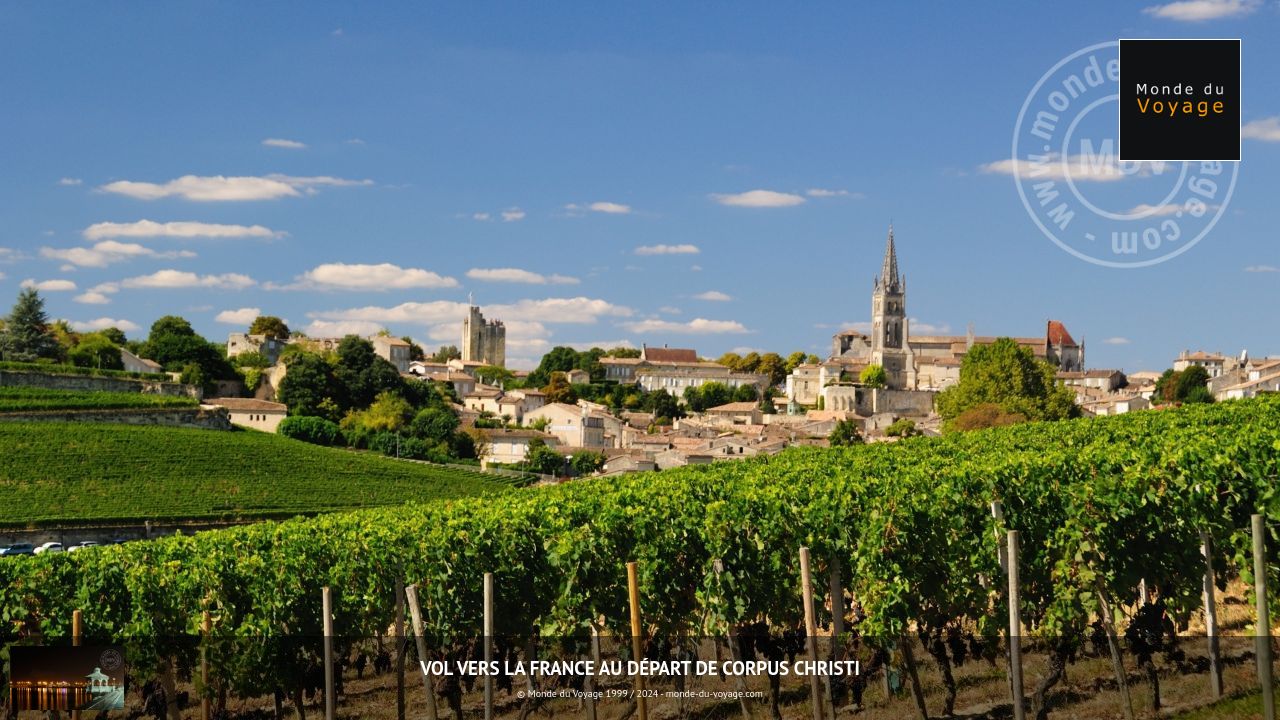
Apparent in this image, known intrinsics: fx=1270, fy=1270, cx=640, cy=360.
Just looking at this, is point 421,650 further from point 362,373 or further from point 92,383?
point 362,373

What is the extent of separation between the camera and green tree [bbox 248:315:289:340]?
386 ft

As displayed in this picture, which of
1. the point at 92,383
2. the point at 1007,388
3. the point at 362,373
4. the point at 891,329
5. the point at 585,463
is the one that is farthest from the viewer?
the point at 891,329

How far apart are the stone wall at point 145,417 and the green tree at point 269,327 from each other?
43777 millimetres

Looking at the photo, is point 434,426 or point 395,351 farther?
point 395,351

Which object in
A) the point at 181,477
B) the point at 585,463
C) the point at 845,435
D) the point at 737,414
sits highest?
the point at 737,414

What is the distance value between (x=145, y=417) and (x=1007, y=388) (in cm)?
4505

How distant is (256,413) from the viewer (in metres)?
77.6

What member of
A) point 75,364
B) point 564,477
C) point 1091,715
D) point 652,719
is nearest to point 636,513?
point 652,719

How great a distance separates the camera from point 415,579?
13.8m

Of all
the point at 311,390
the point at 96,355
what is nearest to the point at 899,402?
the point at 311,390

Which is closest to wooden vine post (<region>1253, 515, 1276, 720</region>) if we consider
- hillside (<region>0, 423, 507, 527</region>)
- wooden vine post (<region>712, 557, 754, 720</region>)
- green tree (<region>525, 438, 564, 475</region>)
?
wooden vine post (<region>712, 557, 754, 720</region>)

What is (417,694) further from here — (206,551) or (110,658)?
(110,658)

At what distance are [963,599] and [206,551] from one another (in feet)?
30.0

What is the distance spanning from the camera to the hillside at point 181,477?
47.8 meters
